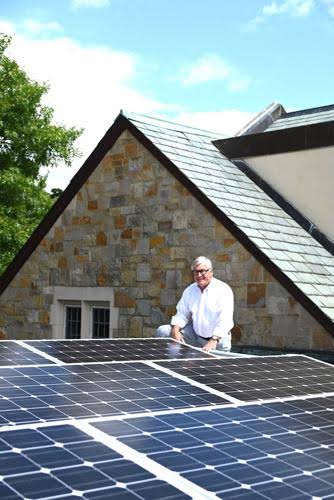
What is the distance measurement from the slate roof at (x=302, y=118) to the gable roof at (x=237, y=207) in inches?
59.9

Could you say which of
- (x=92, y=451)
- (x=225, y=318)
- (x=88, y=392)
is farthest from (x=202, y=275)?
(x=92, y=451)

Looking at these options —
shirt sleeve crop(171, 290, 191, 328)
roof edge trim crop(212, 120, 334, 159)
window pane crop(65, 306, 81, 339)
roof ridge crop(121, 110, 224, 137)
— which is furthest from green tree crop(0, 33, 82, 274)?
shirt sleeve crop(171, 290, 191, 328)

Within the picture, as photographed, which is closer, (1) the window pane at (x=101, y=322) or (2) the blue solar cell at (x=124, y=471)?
(2) the blue solar cell at (x=124, y=471)

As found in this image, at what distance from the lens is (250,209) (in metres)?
12.1

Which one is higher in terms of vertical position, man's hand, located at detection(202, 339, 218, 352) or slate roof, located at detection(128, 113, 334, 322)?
slate roof, located at detection(128, 113, 334, 322)

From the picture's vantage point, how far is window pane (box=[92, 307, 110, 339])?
13938 mm

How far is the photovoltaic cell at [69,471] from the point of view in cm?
285

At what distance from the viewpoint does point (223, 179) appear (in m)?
12.8

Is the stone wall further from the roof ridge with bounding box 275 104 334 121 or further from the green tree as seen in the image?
the green tree

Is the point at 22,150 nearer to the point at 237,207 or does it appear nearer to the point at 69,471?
the point at 237,207

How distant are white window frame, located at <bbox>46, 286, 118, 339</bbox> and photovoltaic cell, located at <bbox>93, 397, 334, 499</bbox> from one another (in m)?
9.09

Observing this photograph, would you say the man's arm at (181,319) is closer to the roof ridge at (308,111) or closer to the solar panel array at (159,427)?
the solar panel array at (159,427)

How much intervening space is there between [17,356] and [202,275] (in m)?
3.17

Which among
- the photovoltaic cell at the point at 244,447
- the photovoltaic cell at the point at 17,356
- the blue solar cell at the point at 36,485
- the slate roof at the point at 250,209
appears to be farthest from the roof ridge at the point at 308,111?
the blue solar cell at the point at 36,485
